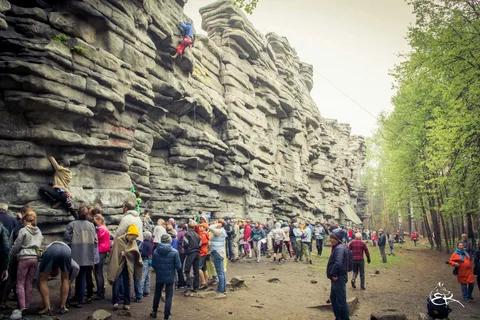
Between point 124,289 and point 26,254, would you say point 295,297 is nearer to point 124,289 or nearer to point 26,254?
point 124,289

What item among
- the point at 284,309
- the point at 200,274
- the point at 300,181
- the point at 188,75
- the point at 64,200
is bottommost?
the point at 284,309

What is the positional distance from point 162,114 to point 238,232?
30.0 ft

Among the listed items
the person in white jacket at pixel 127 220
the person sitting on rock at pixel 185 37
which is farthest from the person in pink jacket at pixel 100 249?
the person sitting on rock at pixel 185 37

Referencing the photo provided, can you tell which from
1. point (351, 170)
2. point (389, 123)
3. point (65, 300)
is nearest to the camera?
point (65, 300)

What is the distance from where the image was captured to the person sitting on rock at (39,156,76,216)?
11.9m

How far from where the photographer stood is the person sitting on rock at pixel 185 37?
20920 mm

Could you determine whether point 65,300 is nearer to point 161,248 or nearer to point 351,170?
point 161,248

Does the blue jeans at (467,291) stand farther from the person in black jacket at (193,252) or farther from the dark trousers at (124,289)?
the dark trousers at (124,289)

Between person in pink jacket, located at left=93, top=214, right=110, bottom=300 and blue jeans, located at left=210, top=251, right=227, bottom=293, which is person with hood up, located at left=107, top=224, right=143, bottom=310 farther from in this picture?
blue jeans, located at left=210, top=251, right=227, bottom=293

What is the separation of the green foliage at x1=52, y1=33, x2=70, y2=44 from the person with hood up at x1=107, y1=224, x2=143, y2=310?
27.7ft

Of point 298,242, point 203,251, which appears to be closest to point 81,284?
point 203,251

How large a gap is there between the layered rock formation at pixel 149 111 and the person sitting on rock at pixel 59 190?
28 cm

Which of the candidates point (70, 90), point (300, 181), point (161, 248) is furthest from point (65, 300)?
point (300, 181)

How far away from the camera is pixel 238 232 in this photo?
21.9 meters
